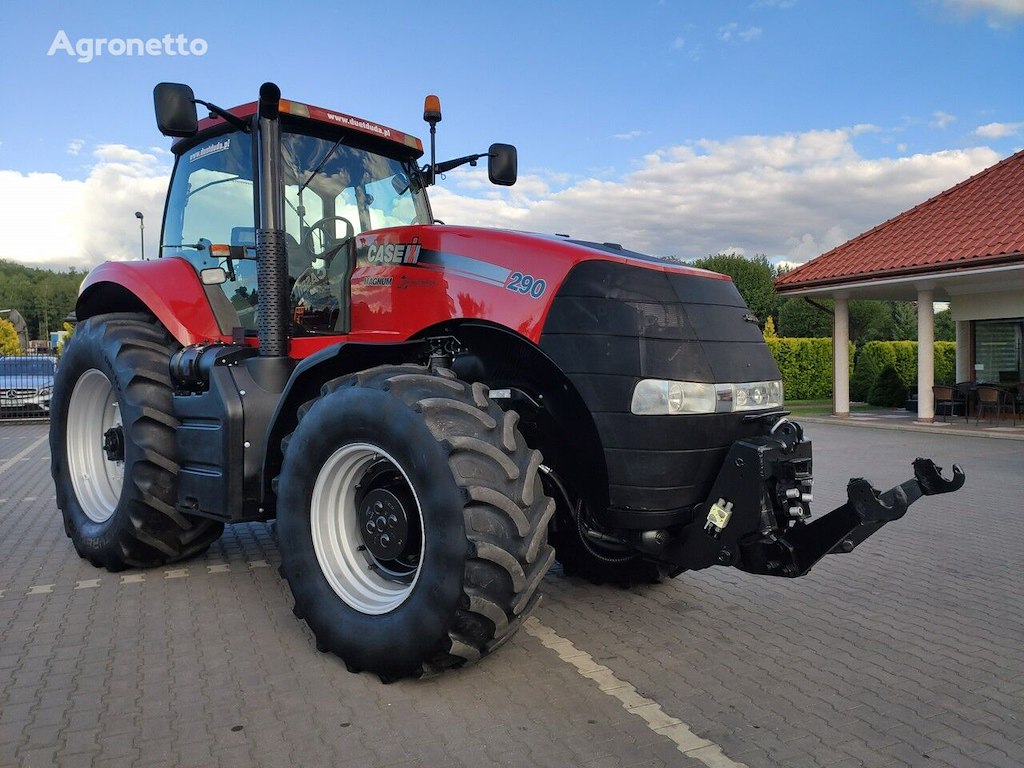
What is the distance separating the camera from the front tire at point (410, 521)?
2988 millimetres

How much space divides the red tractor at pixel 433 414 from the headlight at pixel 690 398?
0.03 ft

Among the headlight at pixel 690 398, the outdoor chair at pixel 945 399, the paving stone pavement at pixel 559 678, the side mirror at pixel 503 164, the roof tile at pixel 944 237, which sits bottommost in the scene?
the paving stone pavement at pixel 559 678

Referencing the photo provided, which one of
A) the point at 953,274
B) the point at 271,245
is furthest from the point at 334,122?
the point at 953,274

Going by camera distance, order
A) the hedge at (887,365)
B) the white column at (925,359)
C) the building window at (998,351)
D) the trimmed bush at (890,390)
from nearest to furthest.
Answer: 1. the white column at (925,359)
2. the building window at (998,351)
3. the trimmed bush at (890,390)
4. the hedge at (887,365)

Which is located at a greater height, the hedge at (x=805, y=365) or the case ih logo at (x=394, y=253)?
the case ih logo at (x=394, y=253)

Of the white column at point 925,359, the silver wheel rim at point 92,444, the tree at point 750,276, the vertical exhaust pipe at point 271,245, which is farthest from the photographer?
the tree at point 750,276

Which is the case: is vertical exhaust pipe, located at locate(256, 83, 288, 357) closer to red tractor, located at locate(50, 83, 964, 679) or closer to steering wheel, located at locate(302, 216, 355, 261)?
red tractor, located at locate(50, 83, 964, 679)

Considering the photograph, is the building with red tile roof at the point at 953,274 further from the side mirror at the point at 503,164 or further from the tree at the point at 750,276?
the tree at the point at 750,276

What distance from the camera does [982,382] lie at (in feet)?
58.7

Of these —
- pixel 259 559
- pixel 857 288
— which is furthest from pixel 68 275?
pixel 259 559

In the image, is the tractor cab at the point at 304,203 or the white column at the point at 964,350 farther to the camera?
the white column at the point at 964,350

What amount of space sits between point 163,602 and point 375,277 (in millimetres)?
2259

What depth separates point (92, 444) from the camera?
5.79m

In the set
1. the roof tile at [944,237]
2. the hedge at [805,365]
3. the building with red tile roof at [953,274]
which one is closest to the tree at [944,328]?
the hedge at [805,365]
